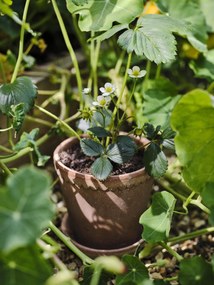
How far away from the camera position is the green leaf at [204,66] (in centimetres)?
159

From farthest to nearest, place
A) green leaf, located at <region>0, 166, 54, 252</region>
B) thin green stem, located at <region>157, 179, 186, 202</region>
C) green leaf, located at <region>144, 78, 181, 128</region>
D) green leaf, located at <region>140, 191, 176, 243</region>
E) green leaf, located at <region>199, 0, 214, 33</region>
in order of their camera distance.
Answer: green leaf, located at <region>199, 0, 214, 33</region> < green leaf, located at <region>144, 78, 181, 128</region> < thin green stem, located at <region>157, 179, 186, 202</region> < green leaf, located at <region>140, 191, 176, 243</region> < green leaf, located at <region>0, 166, 54, 252</region>

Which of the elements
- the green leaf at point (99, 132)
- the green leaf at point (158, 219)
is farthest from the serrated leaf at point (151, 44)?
the green leaf at point (158, 219)

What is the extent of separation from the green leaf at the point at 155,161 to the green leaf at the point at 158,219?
0.06 meters

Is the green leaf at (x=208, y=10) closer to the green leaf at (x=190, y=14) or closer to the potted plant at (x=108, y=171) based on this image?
the green leaf at (x=190, y=14)

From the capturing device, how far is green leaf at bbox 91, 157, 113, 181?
1.20 metres

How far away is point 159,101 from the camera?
1580mm

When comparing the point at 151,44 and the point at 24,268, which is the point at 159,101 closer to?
the point at 151,44

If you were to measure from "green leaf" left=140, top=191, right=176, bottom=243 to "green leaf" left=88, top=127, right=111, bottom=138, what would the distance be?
0.20 metres

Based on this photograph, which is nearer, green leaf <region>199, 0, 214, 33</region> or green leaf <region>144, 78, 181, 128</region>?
green leaf <region>144, 78, 181, 128</region>

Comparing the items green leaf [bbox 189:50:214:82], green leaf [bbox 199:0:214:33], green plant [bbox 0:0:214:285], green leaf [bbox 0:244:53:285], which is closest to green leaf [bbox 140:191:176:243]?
green plant [bbox 0:0:214:285]

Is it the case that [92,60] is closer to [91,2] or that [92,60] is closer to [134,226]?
[91,2]

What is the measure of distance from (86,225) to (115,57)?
0.69m

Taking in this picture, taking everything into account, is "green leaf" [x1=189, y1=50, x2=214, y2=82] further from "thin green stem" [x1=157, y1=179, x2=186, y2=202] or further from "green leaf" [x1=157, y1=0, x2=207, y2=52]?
"thin green stem" [x1=157, y1=179, x2=186, y2=202]

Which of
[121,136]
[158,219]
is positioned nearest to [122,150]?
[121,136]
